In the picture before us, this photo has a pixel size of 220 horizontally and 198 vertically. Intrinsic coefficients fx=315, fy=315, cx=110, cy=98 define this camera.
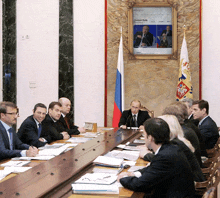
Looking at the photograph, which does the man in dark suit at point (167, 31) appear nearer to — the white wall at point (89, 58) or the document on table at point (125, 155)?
the white wall at point (89, 58)

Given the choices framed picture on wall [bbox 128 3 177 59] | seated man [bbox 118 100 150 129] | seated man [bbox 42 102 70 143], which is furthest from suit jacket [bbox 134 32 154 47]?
seated man [bbox 42 102 70 143]

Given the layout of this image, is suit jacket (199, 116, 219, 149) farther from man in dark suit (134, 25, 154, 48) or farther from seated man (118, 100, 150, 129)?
man in dark suit (134, 25, 154, 48)

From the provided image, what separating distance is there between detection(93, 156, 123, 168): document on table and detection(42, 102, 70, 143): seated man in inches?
62.8

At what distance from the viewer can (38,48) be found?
783cm

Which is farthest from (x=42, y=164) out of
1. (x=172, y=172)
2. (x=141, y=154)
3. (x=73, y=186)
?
(x=172, y=172)

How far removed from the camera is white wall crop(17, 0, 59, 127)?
7797 mm

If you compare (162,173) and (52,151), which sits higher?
(162,173)

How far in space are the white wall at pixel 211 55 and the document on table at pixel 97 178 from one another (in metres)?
5.46

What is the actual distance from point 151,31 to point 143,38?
0.87 feet

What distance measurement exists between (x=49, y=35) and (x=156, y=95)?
3.02m

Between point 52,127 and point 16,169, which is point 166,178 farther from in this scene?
point 52,127

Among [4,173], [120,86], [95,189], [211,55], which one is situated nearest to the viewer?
[95,189]

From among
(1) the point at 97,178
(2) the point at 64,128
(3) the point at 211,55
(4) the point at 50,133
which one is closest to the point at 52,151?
(4) the point at 50,133

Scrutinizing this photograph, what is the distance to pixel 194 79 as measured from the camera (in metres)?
7.47
